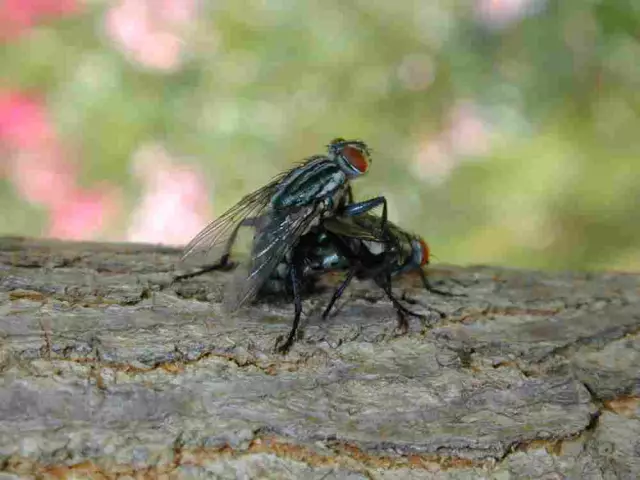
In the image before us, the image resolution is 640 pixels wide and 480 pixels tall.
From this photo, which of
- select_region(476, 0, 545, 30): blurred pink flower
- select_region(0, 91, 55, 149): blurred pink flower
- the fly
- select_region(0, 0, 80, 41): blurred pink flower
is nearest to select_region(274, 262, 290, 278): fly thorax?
the fly

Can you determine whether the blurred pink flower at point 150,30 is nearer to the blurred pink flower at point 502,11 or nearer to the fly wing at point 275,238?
the blurred pink flower at point 502,11

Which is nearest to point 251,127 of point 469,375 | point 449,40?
point 449,40

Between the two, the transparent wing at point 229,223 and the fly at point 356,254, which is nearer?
the fly at point 356,254

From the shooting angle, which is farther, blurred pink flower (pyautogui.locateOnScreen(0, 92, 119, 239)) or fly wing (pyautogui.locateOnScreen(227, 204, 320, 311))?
blurred pink flower (pyautogui.locateOnScreen(0, 92, 119, 239))

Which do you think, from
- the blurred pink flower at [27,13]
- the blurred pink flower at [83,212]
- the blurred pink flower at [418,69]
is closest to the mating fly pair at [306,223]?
the blurred pink flower at [83,212]

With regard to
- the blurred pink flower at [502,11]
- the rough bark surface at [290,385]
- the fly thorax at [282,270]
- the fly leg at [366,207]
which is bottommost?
the rough bark surface at [290,385]

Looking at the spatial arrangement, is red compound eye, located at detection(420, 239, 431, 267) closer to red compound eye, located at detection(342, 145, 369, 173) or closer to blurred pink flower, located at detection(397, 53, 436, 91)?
red compound eye, located at detection(342, 145, 369, 173)

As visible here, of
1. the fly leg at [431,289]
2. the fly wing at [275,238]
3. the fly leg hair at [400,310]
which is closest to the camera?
the fly leg hair at [400,310]

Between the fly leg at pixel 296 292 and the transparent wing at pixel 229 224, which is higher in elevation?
the transparent wing at pixel 229 224
